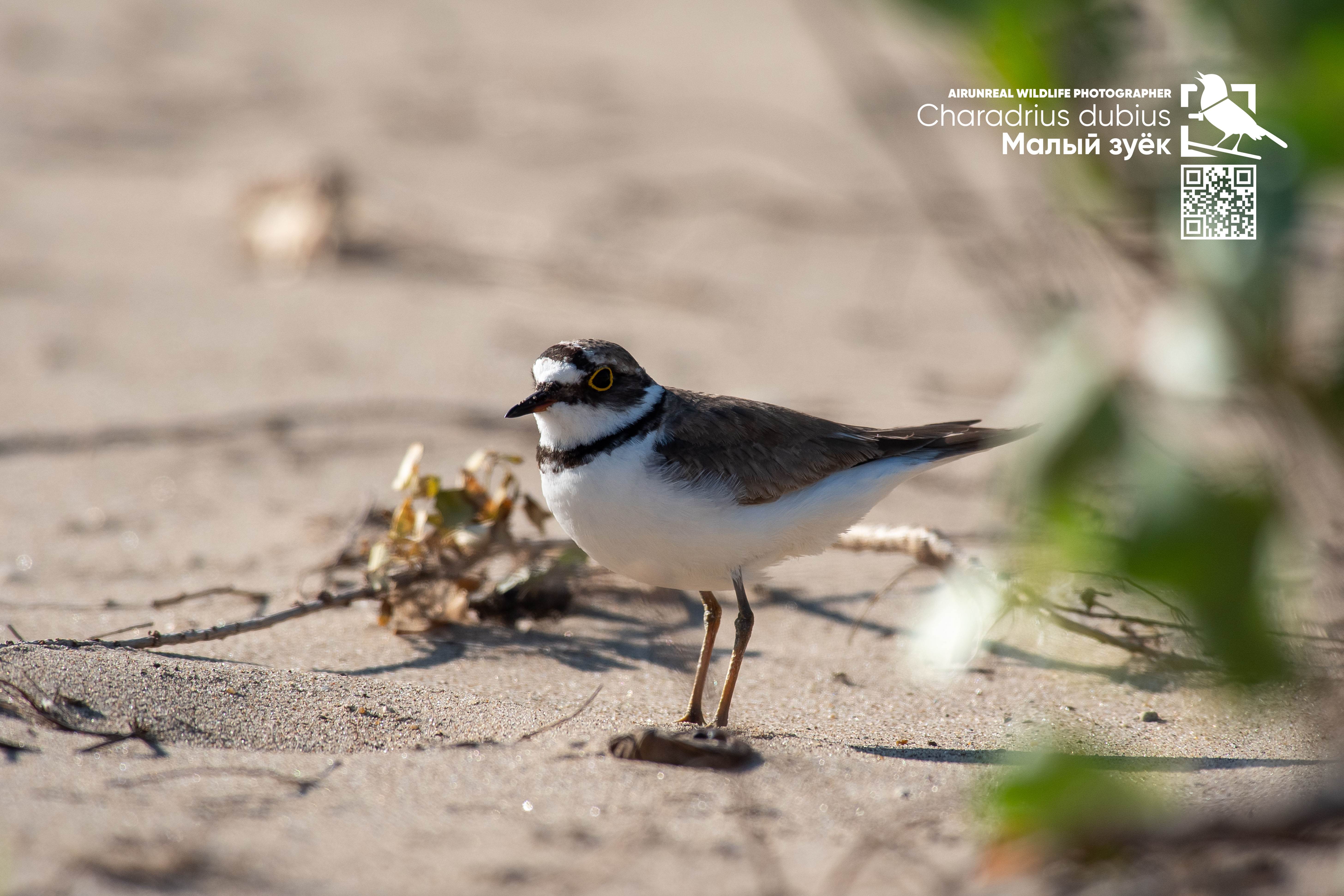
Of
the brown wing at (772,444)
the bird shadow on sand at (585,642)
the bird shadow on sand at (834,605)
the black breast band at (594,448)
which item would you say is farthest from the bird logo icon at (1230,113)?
the bird shadow on sand at (834,605)

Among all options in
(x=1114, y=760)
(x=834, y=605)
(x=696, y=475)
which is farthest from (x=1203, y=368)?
(x=834, y=605)

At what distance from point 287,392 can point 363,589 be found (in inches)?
93.8

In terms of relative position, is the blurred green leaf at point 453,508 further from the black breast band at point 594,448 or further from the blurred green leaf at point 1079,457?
the blurred green leaf at point 1079,457

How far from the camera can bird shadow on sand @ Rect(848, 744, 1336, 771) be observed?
2.96 m

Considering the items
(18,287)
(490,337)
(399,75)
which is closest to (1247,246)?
(490,337)

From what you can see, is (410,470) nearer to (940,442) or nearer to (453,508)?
(453,508)

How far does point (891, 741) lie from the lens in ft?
10.6

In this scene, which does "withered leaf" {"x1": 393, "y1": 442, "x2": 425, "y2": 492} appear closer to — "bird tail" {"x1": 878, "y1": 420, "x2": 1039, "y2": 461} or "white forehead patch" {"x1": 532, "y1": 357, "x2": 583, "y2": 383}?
"white forehead patch" {"x1": 532, "y1": 357, "x2": 583, "y2": 383}

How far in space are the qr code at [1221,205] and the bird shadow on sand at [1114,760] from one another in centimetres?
164

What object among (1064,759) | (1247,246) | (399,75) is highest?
(399,75)

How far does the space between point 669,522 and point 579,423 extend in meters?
0.43

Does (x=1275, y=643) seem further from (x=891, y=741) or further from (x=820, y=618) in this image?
(x=820, y=618)

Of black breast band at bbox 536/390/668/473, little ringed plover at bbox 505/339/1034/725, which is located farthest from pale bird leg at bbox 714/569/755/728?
black breast band at bbox 536/390/668/473

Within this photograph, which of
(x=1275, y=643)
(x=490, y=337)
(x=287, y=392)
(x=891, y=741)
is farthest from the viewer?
(x=490, y=337)
